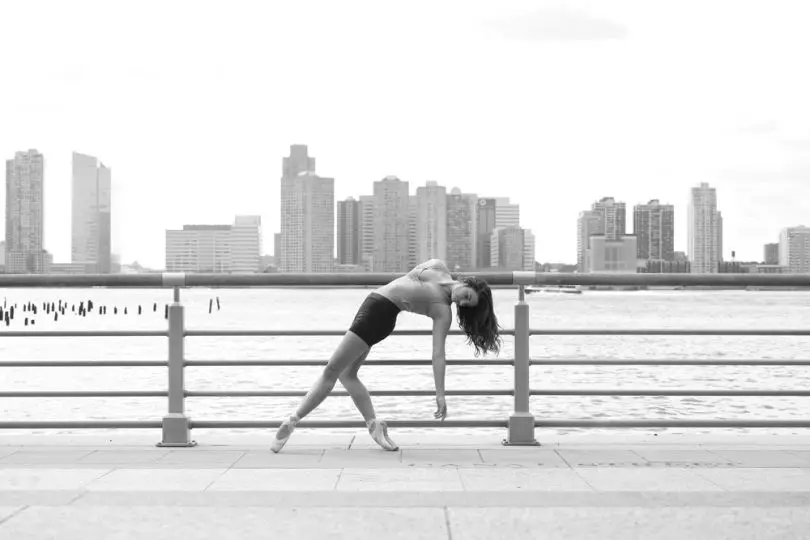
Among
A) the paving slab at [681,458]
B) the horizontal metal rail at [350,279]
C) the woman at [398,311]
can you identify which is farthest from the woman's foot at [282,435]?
the paving slab at [681,458]

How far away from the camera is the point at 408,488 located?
5129 mm

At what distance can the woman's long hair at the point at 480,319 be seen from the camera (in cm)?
618

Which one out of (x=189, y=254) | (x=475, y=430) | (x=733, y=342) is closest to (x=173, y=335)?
(x=475, y=430)

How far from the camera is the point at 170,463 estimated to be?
19.4 feet

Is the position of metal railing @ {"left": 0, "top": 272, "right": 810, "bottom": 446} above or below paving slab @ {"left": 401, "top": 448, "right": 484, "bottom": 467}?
above

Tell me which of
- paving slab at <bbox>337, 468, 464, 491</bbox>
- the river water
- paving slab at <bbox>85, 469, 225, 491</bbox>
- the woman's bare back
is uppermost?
the woman's bare back

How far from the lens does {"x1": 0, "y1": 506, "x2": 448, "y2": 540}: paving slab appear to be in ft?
13.7

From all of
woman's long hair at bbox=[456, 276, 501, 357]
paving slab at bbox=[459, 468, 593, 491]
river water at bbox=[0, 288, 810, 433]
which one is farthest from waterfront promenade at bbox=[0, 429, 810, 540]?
river water at bbox=[0, 288, 810, 433]

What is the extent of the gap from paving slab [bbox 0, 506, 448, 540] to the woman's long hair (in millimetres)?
1781

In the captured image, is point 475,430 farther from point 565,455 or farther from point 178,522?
point 178,522

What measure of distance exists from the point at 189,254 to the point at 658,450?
565ft

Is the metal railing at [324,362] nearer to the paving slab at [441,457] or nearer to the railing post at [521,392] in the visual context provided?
the railing post at [521,392]

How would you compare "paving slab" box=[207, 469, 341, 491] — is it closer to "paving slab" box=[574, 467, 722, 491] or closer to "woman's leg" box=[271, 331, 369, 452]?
"woman's leg" box=[271, 331, 369, 452]

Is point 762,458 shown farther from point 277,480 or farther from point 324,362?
point 277,480
